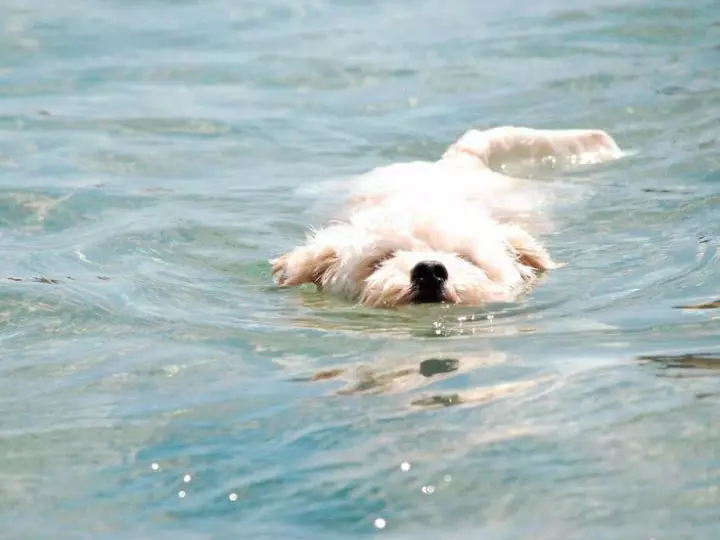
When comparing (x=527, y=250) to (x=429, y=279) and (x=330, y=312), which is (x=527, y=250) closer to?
(x=429, y=279)

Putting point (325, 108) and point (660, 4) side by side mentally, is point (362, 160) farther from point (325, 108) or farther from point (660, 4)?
point (660, 4)

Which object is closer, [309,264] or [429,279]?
[429,279]

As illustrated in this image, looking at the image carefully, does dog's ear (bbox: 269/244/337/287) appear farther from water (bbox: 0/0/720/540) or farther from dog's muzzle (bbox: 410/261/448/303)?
dog's muzzle (bbox: 410/261/448/303)

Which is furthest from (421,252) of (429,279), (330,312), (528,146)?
(528,146)

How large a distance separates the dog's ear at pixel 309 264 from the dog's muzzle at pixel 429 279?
27.0 inches

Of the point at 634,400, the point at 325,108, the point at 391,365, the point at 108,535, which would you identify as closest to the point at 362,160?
the point at 325,108

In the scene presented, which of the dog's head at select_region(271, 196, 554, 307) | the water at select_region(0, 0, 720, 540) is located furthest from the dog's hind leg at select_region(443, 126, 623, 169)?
the dog's head at select_region(271, 196, 554, 307)

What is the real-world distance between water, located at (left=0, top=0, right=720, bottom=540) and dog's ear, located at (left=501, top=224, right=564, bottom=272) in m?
0.13

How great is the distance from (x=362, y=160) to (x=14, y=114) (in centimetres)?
292

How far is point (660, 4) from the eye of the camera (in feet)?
46.6

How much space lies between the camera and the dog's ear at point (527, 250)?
7.33 meters

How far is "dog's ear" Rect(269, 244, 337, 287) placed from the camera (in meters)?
7.26

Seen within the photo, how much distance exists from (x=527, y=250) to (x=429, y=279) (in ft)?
2.89

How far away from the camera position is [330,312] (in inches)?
268
